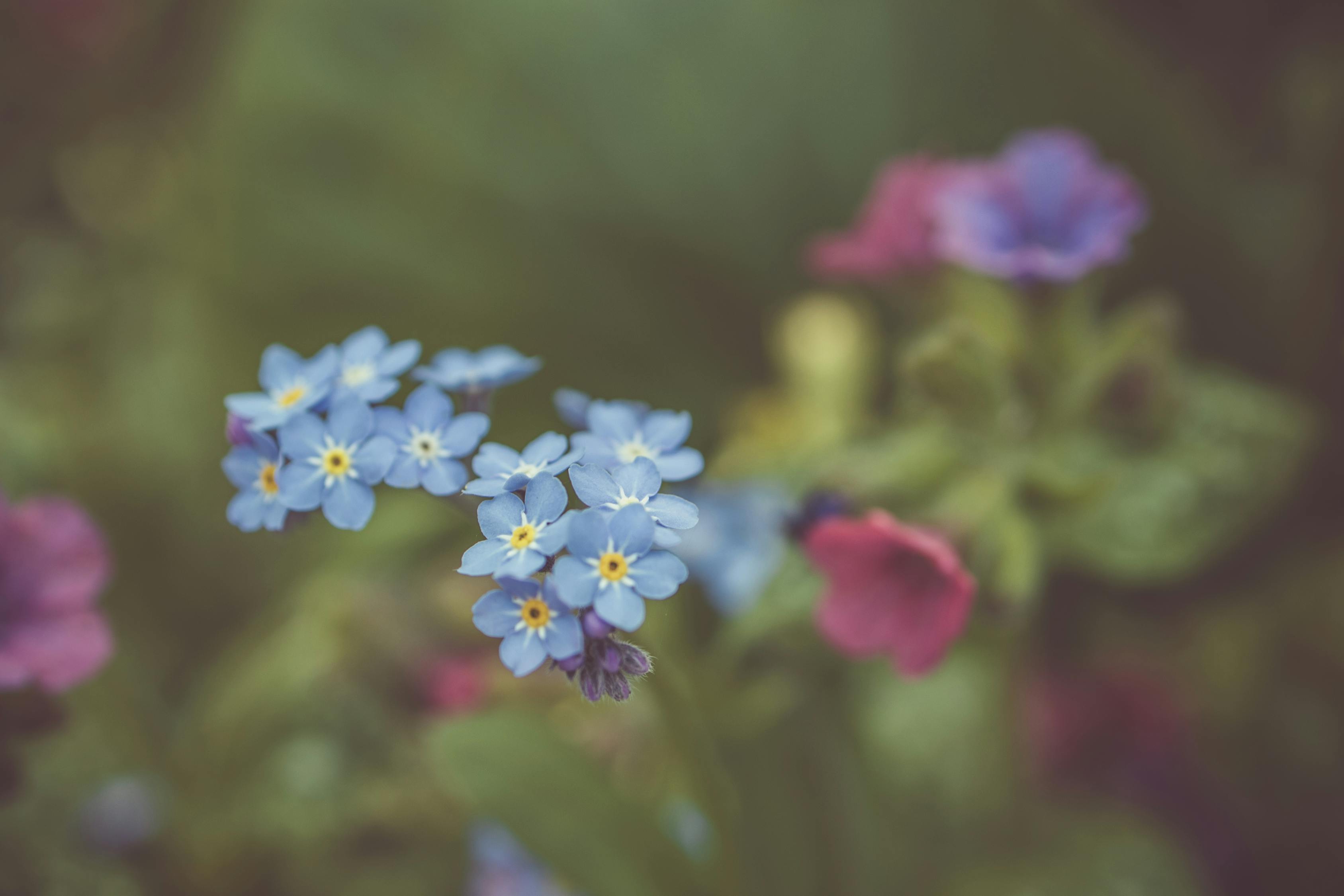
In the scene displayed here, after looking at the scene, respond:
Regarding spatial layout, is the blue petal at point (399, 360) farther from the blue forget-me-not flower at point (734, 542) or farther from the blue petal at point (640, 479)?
the blue forget-me-not flower at point (734, 542)

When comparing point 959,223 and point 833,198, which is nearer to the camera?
point 959,223

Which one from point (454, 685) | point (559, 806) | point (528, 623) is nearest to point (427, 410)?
point (528, 623)

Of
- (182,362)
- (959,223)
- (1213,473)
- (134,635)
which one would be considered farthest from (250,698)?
(1213,473)

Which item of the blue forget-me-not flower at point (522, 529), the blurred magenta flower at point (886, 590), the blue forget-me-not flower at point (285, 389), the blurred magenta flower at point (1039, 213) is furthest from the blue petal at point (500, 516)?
the blurred magenta flower at point (1039, 213)

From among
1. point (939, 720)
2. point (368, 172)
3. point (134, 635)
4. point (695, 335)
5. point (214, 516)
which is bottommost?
point (939, 720)

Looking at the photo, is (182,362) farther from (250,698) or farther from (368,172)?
(250,698)

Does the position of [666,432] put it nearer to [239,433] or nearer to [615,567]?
[615,567]

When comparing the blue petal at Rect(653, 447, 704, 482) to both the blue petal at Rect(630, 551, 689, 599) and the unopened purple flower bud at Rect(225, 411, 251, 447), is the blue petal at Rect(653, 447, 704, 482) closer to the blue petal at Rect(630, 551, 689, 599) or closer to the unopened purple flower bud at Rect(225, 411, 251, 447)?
the blue petal at Rect(630, 551, 689, 599)
